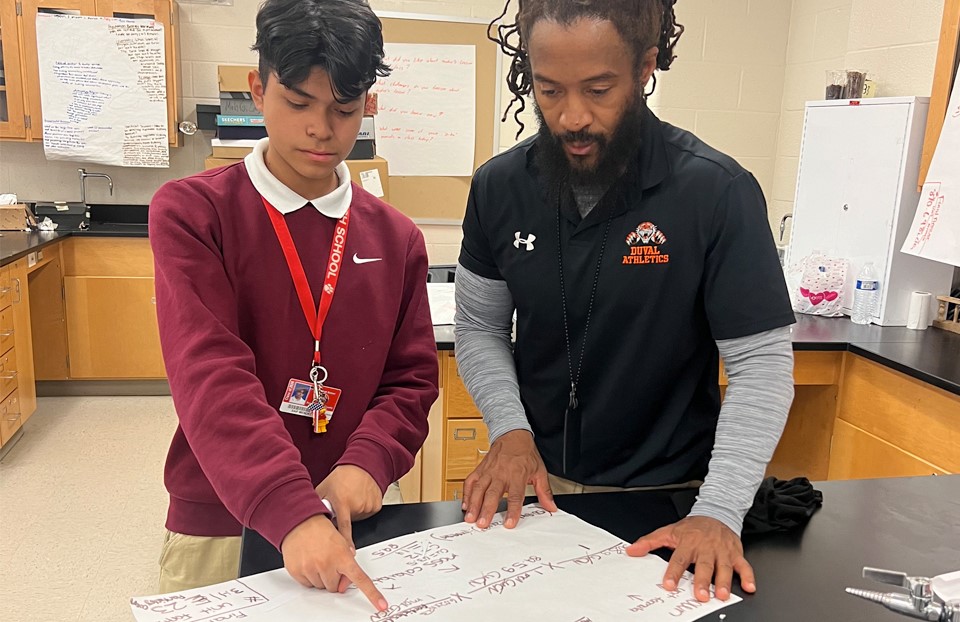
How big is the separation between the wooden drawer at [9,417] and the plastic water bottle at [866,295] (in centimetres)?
332

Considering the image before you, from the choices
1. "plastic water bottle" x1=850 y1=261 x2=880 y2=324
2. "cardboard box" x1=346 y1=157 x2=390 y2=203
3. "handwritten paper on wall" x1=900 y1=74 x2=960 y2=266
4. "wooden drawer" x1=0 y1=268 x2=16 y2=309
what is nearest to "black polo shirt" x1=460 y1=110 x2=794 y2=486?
"handwritten paper on wall" x1=900 y1=74 x2=960 y2=266

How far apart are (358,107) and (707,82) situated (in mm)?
2745

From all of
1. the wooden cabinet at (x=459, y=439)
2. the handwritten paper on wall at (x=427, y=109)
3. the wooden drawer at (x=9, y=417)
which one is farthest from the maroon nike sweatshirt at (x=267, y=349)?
the handwritten paper on wall at (x=427, y=109)

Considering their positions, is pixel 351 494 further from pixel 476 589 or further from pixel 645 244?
pixel 645 244

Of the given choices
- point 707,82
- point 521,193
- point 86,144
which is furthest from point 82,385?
point 521,193

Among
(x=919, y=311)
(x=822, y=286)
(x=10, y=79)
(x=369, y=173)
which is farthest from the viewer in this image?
(x=10, y=79)

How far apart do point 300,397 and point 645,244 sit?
537mm

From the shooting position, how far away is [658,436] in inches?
46.5

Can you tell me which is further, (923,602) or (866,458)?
(866,458)

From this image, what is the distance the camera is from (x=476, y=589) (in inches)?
33.5

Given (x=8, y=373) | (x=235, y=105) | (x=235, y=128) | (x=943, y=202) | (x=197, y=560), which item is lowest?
(x=8, y=373)

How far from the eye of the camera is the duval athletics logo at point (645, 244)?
1.12 metres

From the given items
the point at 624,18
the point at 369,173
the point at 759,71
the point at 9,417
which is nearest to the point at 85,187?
the point at 9,417

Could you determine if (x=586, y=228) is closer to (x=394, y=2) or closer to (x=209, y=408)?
(x=209, y=408)
